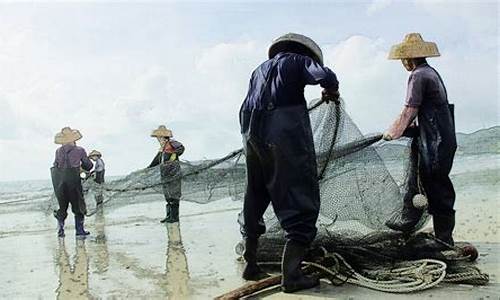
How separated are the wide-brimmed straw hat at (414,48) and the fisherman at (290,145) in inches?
41.1

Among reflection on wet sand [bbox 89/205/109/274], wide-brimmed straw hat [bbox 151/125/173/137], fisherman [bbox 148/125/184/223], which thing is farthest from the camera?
wide-brimmed straw hat [bbox 151/125/173/137]

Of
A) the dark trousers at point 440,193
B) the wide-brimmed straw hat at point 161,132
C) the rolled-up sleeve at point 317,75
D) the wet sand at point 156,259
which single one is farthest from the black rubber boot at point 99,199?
the rolled-up sleeve at point 317,75

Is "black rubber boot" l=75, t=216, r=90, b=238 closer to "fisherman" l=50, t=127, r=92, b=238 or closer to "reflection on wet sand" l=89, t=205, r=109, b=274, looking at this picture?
"fisherman" l=50, t=127, r=92, b=238

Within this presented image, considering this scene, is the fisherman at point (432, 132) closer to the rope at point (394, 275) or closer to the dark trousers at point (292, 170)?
the rope at point (394, 275)

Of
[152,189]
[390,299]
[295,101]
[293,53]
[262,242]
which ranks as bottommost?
[390,299]

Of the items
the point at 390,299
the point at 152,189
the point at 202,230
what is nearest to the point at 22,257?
the point at 152,189

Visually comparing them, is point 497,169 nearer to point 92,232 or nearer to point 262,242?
point 92,232

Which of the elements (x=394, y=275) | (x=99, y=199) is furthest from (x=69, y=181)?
(x=394, y=275)

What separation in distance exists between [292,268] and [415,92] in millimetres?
1773

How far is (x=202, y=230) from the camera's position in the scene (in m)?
8.92

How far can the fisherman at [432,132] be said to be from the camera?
4906 mm

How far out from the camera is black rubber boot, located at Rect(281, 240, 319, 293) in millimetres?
4262

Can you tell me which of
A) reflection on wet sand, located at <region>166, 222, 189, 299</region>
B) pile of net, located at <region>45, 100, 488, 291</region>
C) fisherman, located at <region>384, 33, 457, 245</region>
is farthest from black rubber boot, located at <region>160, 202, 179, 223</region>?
fisherman, located at <region>384, 33, 457, 245</region>

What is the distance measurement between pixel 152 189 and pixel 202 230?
1.44 m
